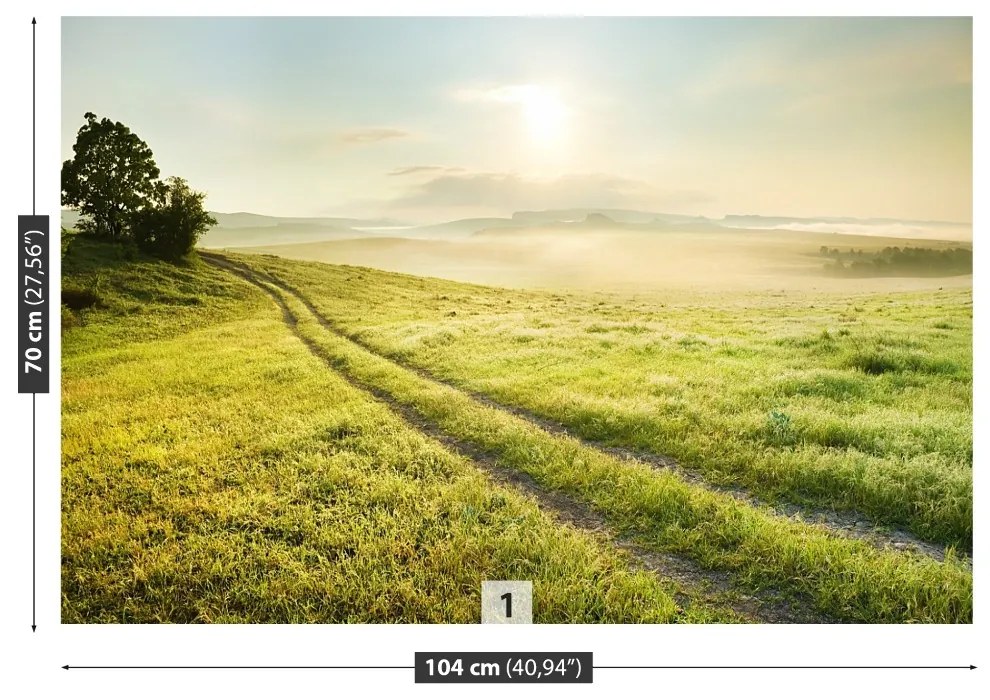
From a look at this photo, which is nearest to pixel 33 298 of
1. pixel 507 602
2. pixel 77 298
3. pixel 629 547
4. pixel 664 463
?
pixel 77 298

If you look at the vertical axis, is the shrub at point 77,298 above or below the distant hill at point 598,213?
below

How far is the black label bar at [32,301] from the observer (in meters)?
6.11

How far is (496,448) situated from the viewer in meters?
6.74

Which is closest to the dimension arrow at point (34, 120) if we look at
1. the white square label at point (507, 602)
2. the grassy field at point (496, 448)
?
the grassy field at point (496, 448)

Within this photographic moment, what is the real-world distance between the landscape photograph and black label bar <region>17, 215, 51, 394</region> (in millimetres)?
472

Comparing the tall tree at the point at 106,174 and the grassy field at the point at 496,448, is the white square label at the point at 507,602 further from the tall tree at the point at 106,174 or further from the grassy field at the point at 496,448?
the tall tree at the point at 106,174

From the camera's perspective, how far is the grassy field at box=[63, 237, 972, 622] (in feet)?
15.6

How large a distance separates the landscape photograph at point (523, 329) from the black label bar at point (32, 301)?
0.47 m

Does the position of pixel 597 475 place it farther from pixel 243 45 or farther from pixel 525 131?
pixel 243 45

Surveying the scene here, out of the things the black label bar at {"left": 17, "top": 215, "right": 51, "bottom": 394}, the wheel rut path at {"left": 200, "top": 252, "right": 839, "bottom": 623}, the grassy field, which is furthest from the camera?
the black label bar at {"left": 17, "top": 215, "right": 51, "bottom": 394}
